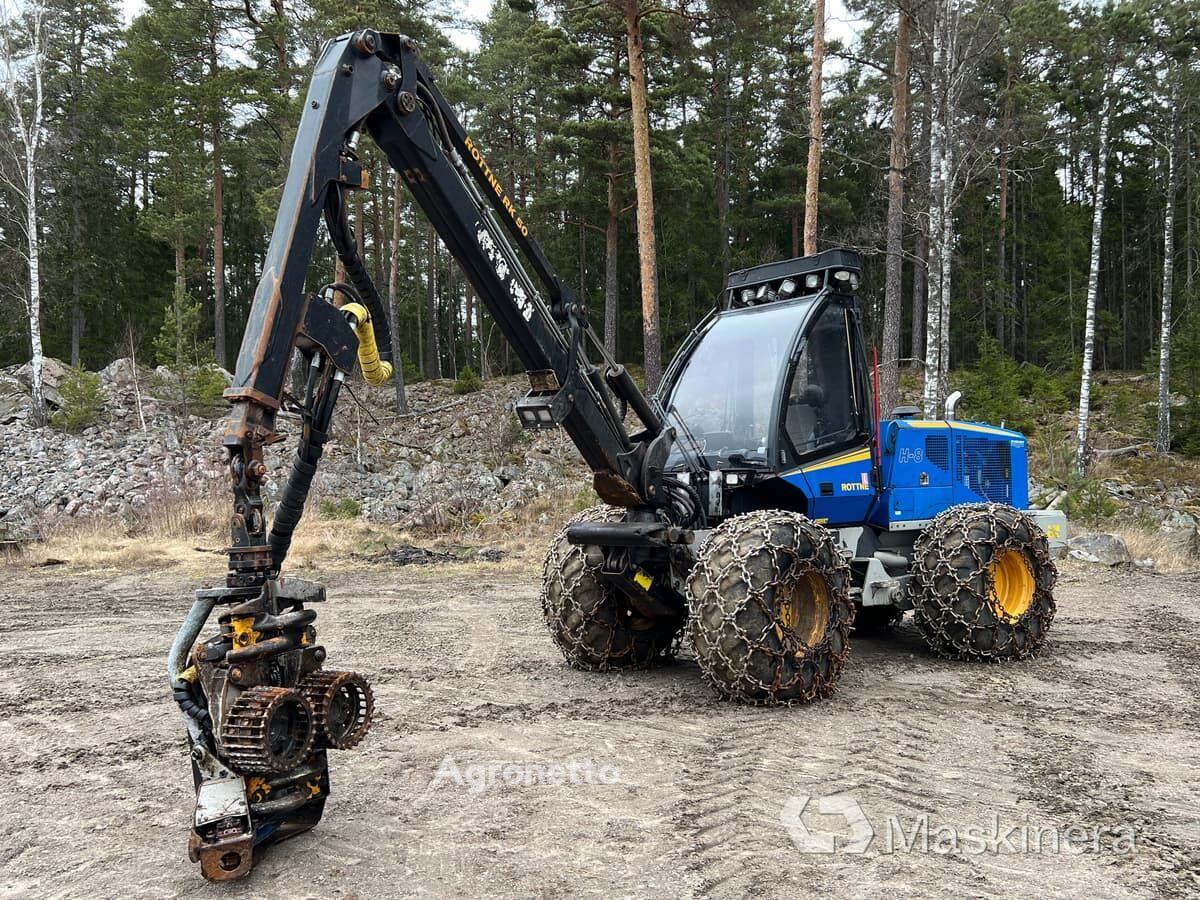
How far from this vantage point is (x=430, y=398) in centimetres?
2802

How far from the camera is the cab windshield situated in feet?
19.0

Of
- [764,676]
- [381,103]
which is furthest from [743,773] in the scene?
[381,103]

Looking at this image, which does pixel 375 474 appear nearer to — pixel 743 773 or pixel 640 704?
pixel 640 704

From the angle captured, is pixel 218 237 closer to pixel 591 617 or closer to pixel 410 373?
pixel 410 373

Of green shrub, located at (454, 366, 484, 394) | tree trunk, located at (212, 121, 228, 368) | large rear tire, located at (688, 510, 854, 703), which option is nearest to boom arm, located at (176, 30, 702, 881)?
large rear tire, located at (688, 510, 854, 703)

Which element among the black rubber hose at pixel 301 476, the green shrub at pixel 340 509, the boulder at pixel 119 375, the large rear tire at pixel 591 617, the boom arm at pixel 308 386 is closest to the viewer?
the boom arm at pixel 308 386

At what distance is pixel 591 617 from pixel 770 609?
1518 mm

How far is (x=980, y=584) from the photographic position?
20.6 ft

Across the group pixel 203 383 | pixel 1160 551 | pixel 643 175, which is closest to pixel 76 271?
pixel 203 383

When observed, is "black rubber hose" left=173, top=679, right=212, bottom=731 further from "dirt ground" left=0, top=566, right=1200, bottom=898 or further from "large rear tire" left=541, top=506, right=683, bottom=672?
"large rear tire" left=541, top=506, right=683, bottom=672

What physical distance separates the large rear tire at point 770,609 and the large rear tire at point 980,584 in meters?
1.29

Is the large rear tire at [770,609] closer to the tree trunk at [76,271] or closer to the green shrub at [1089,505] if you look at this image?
the green shrub at [1089,505]

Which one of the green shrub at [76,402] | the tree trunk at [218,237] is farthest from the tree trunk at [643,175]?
the tree trunk at [218,237]

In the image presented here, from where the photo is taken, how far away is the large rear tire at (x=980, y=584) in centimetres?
628
